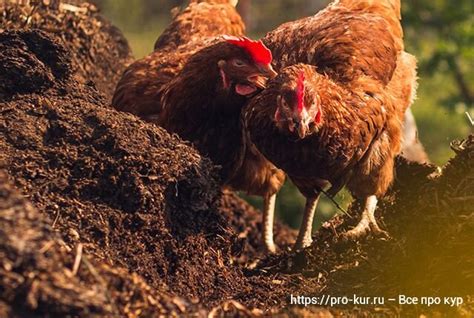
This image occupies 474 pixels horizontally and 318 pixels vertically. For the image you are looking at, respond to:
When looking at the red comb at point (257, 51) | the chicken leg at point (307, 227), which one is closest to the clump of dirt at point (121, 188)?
the red comb at point (257, 51)

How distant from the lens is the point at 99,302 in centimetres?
296

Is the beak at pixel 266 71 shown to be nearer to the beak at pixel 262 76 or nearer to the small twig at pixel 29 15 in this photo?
the beak at pixel 262 76

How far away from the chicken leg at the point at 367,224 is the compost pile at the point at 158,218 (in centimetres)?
12

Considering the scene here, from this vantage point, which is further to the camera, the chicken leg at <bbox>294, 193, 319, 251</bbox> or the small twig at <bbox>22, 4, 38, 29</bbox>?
the small twig at <bbox>22, 4, 38, 29</bbox>

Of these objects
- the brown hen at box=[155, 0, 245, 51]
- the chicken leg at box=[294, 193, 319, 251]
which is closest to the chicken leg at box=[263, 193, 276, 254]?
the chicken leg at box=[294, 193, 319, 251]

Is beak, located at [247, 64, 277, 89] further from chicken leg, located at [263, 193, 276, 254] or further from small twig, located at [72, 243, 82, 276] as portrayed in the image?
small twig, located at [72, 243, 82, 276]

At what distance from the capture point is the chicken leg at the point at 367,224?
17.3 ft

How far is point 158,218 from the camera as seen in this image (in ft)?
13.7

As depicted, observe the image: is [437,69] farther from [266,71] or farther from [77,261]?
[77,261]

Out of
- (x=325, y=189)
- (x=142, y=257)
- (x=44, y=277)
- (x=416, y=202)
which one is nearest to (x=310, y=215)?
(x=325, y=189)

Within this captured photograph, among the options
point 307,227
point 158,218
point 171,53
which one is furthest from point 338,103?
Answer: point 171,53

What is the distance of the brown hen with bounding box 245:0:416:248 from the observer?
4.69 meters

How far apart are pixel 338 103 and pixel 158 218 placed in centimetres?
133

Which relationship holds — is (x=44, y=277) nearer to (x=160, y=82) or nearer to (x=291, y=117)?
A: (x=291, y=117)
